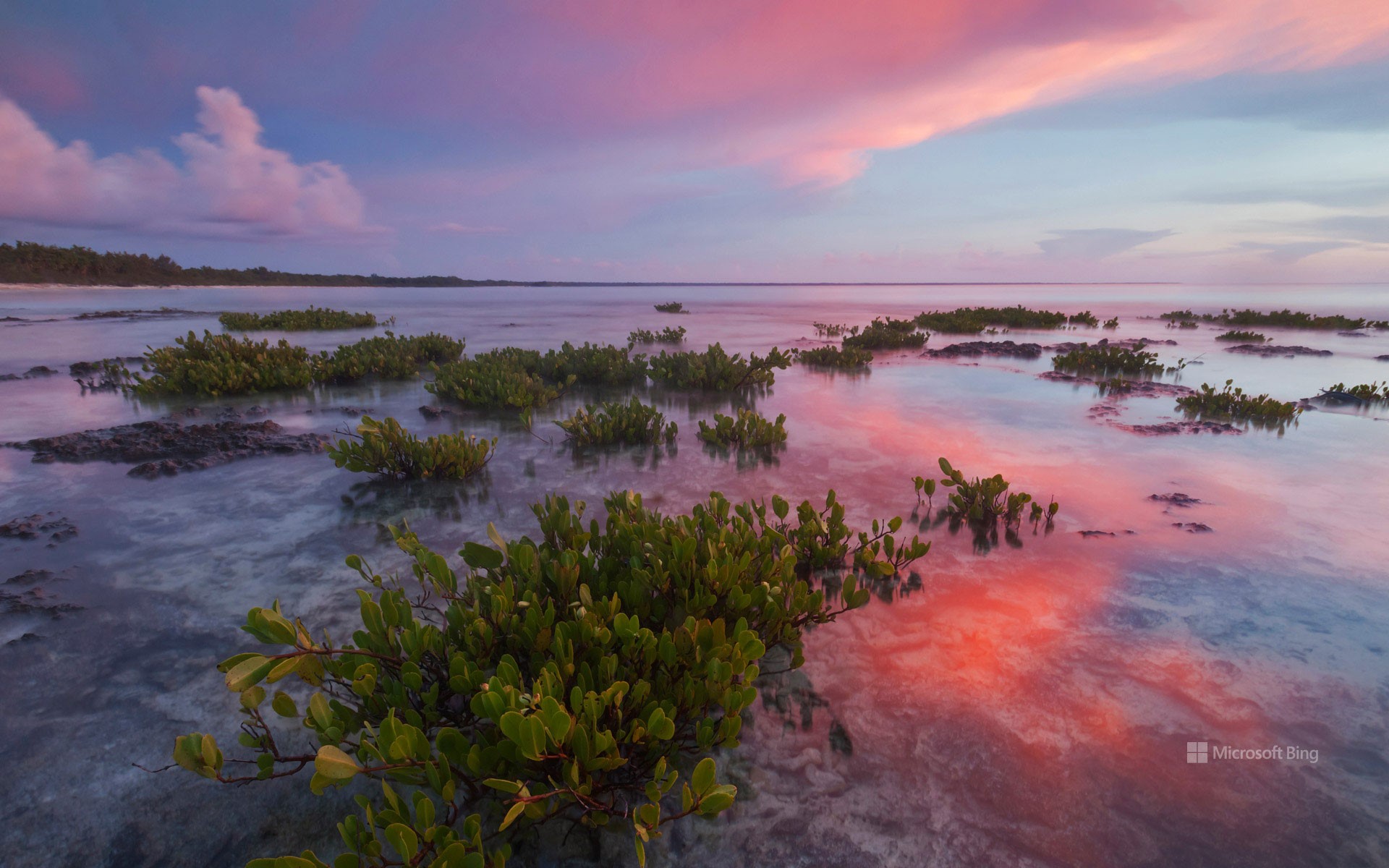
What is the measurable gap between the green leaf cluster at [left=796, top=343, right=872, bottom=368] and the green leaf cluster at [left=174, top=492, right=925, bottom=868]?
11.4m

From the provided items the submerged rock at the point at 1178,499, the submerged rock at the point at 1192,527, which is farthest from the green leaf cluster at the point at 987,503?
the submerged rock at the point at 1178,499

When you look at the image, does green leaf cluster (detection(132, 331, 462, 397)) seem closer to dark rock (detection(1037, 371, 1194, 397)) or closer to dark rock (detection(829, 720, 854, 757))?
dark rock (detection(829, 720, 854, 757))

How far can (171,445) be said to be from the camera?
22.3ft

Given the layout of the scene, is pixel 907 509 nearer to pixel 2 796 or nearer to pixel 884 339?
pixel 2 796

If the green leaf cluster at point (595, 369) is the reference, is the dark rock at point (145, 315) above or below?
above

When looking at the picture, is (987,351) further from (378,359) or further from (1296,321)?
(1296,321)

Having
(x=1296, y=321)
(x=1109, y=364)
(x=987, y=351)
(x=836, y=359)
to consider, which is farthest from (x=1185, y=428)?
(x=1296, y=321)

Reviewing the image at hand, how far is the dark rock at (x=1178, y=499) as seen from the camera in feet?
17.6

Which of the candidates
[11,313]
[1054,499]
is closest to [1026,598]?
[1054,499]

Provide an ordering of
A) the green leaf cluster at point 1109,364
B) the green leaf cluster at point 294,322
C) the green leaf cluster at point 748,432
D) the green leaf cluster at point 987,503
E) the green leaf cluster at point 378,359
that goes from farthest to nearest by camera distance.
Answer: the green leaf cluster at point 294,322 < the green leaf cluster at point 1109,364 < the green leaf cluster at point 378,359 < the green leaf cluster at point 748,432 < the green leaf cluster at point 987,503

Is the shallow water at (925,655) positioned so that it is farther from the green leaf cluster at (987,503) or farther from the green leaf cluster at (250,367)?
the green leaf cluster at (250,367)

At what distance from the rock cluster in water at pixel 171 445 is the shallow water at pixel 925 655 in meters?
0.29

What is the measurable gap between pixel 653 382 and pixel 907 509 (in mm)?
7918

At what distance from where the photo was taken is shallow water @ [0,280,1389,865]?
2260 millimetres
